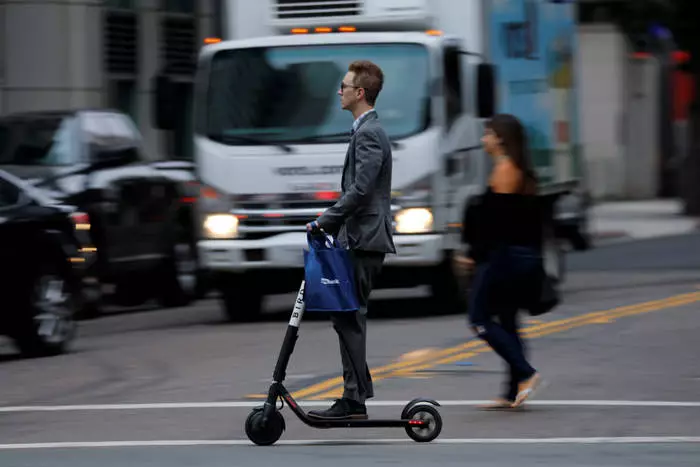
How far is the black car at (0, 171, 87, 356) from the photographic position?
13.5 m

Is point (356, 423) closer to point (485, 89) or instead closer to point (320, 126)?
point (320, 126)

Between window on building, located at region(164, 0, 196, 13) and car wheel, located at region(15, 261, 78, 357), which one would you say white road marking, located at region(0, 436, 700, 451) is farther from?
window on building, located at region(164, 0, 196, 13)

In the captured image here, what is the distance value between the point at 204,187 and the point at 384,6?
7.52ft

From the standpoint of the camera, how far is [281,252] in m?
15.4

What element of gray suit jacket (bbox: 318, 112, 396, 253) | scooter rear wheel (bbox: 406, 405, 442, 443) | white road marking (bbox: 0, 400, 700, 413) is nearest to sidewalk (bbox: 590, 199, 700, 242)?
white road marking (bbox: 0, 400, 700, 413)

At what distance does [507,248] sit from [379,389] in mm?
1565

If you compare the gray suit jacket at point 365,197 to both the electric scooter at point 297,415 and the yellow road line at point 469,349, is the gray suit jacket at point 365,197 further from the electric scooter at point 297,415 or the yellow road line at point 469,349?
the yellow road line at point 469,349

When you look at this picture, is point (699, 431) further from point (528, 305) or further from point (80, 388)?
point (80, 388)

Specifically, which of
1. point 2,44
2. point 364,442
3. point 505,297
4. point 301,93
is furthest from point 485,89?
point 2,44

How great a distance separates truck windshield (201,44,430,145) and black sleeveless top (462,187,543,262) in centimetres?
519

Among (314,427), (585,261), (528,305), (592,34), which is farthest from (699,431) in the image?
(592,34)

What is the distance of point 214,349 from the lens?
1400 centimetres

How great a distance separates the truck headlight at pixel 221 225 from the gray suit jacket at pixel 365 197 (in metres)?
6.62

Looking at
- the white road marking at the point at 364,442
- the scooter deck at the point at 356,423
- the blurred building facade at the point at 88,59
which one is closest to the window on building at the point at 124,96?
the blurred building facade at the point at 88,59
